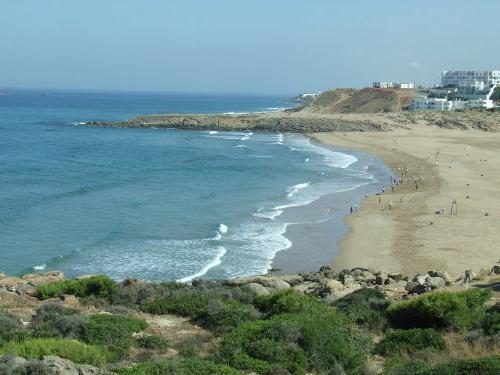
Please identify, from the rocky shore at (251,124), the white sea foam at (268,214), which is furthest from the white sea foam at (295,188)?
the rocky shore at (251,124)

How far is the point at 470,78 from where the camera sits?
16462cm

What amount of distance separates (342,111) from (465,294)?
390 ft

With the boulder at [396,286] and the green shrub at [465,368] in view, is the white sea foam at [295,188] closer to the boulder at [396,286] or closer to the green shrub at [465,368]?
the boulder at [396,286]

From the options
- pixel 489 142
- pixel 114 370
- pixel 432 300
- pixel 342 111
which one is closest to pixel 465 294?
pixel 432 300

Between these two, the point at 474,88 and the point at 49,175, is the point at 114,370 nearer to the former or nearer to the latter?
the point at 49,175

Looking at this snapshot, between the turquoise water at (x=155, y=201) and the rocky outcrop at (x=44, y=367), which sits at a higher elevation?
the rocky outcrop at (x=44, y=367)

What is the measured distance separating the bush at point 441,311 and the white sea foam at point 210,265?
9915 mm

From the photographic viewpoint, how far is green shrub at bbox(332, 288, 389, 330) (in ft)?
37.3

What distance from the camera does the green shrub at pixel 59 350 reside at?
8055mm

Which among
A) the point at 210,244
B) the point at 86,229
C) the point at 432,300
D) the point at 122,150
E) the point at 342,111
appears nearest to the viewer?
the point at 432,300

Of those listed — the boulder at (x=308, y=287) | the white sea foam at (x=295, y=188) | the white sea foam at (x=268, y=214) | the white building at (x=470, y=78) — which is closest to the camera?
the boulder at (x=308, y=287)

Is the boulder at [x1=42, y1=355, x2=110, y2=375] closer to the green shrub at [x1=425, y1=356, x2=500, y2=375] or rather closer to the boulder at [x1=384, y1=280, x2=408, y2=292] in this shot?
the green shrub at [x1=425, y1=356, x2=500, y2=375]

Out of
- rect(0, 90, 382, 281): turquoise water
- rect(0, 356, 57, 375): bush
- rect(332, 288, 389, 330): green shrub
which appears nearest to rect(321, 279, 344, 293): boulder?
rect(332, 288, 389, 330): green shrub

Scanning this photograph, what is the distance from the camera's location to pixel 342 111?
128 meters
